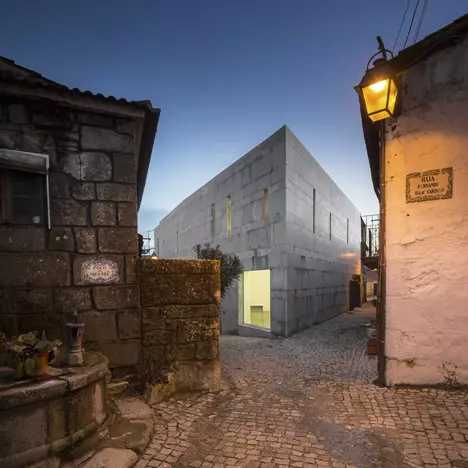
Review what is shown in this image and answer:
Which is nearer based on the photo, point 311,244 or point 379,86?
point 379,86

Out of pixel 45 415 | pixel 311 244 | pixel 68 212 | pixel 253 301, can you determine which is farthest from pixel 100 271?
pixel 311 244

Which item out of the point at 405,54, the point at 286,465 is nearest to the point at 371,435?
the point at 286,465

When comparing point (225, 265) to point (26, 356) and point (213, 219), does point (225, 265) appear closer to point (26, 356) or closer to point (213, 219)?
point (213, 219)

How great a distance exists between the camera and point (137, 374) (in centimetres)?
443

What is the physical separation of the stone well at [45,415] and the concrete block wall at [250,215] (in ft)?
24.6

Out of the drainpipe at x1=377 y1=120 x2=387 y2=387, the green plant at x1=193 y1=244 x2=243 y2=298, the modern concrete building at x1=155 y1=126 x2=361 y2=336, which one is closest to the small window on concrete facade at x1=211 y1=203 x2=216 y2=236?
the modern concrete building at x1=155 y1=126 x2=361 y2=336

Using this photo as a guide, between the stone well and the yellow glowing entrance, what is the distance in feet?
28.4

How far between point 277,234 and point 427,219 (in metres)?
5.72

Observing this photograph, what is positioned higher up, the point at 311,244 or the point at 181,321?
the point at 311,244

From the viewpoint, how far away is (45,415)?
2797mm

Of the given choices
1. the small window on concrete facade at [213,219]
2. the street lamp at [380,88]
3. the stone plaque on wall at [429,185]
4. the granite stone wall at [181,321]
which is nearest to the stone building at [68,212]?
the granite stone wall at [181,321]

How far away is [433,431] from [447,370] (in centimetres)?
138

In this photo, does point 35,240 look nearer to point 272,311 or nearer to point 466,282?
point 466,282

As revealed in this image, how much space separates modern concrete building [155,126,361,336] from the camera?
1016 cm
